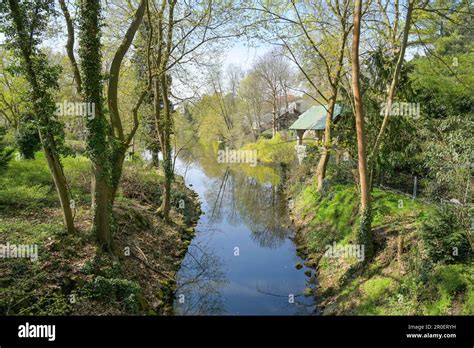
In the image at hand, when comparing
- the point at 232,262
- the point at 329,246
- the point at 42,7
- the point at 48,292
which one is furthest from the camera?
the point at 232,262

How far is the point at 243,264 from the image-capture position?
13.1 metres

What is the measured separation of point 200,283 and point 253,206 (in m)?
10.9

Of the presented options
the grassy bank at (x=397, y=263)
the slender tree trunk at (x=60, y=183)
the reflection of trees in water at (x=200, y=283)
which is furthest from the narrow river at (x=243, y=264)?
the slender tree trunk at (x=60, y=183)

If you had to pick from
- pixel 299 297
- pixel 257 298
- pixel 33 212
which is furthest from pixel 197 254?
pixel 33 212

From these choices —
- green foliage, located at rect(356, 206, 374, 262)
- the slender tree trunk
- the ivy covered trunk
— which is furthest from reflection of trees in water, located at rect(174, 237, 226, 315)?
green foliage, located at rect(356, 206, 374, 262)

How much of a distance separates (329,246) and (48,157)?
9263mm

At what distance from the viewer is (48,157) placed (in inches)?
328

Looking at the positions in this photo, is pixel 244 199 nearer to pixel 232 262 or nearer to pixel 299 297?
pixel 232 262

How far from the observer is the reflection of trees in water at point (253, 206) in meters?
16.6

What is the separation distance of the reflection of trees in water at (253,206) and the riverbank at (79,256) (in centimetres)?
400

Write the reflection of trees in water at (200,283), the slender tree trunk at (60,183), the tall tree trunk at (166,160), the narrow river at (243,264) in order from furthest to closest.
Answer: the tall tree trunk at (166,160) → the narrow river at (243,264) → the reflection of trees in water at (200,283) → the slender tree trunk at (60,183)

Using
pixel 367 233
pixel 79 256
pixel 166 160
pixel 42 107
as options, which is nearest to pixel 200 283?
pixel 79 256

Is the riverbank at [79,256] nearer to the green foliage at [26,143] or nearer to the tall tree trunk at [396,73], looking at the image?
the green foliage at [26,143]

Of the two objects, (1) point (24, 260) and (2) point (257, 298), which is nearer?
(1) point (24, 260)
